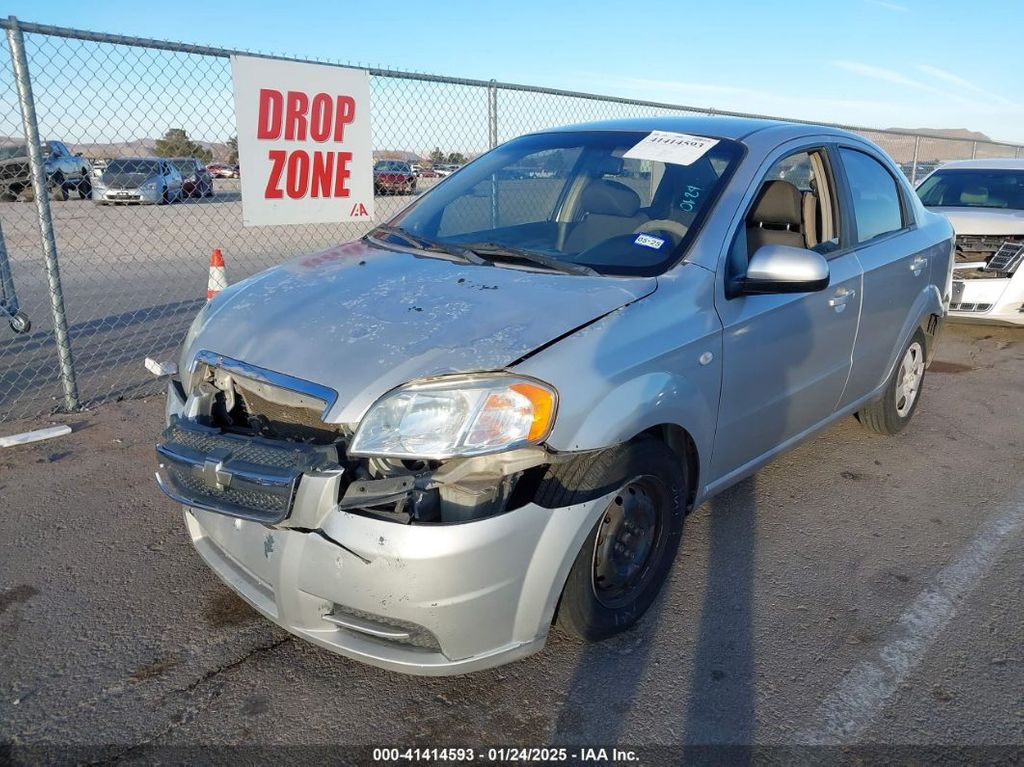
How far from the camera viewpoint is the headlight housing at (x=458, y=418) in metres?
2.20

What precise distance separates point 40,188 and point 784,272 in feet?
13.2

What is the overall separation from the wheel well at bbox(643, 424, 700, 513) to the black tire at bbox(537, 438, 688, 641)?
5 centimetres

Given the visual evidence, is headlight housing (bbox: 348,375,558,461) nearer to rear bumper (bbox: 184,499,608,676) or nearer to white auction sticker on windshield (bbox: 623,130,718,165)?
rear bumper (bbox: 184,499,608,676)

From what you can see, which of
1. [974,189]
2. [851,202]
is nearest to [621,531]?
[851,202]

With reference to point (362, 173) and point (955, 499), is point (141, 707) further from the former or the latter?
point (362, 173)

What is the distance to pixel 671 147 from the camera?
3.40 m

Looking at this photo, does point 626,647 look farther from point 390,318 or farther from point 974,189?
point 974,189

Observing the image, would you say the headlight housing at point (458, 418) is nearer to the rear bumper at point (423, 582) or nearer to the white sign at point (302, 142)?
the rear bumper at point (423, 582)

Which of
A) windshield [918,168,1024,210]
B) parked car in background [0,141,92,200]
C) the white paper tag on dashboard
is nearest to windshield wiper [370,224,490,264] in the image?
the white paper tag on dashboard

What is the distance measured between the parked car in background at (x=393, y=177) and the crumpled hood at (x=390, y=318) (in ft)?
16.5

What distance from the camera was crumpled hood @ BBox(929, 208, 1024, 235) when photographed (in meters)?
7.27

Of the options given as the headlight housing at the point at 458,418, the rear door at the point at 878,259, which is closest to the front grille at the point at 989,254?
the rear door at the point at 878,259

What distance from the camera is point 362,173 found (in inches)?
233

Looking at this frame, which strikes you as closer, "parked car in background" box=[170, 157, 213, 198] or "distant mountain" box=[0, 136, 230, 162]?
"distant mountain" box=[0, 136, 230, 162]
